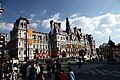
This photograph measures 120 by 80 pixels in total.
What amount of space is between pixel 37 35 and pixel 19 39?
10035 mm

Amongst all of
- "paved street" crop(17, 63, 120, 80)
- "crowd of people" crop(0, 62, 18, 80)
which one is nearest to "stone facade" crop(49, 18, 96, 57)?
"paved street" crop(17, 63, 120, 80)

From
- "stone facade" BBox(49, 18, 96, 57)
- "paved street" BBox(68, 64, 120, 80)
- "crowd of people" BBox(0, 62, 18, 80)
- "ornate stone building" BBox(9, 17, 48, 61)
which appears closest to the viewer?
"crowd of people" BBox(0, 62, 18, 80)

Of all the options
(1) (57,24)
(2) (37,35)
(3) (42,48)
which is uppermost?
(1) (57,24)

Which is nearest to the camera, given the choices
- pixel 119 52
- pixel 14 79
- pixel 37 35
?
pixel 14 79

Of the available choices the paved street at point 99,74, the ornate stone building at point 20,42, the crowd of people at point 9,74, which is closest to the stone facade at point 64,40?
the ornate stone building at point 20,42

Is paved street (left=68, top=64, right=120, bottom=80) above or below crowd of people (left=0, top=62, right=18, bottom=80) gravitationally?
below

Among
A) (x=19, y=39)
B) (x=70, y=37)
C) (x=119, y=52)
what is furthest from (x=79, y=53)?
(x=119, y=52)

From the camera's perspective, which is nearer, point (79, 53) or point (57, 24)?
point (57, 24)

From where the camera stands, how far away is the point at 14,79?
43.0 feet

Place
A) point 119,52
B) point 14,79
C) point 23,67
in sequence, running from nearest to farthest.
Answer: point 14,79
point 23,67
point 119,52

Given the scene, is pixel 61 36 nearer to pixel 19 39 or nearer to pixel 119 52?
pixel 19 39

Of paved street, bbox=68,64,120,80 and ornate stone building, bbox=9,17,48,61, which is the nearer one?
paved street, bbox=68,64,120,80

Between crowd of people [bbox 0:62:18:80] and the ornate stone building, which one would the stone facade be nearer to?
the ornate stone building

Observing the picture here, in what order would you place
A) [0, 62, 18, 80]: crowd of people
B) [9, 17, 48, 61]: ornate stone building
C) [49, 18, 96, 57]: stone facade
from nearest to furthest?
[0, 62, 18, 80]: crowd of people
[9, 17, 48, 61]: ornate stone building
[49, 18, 96, 57]: stone facade
